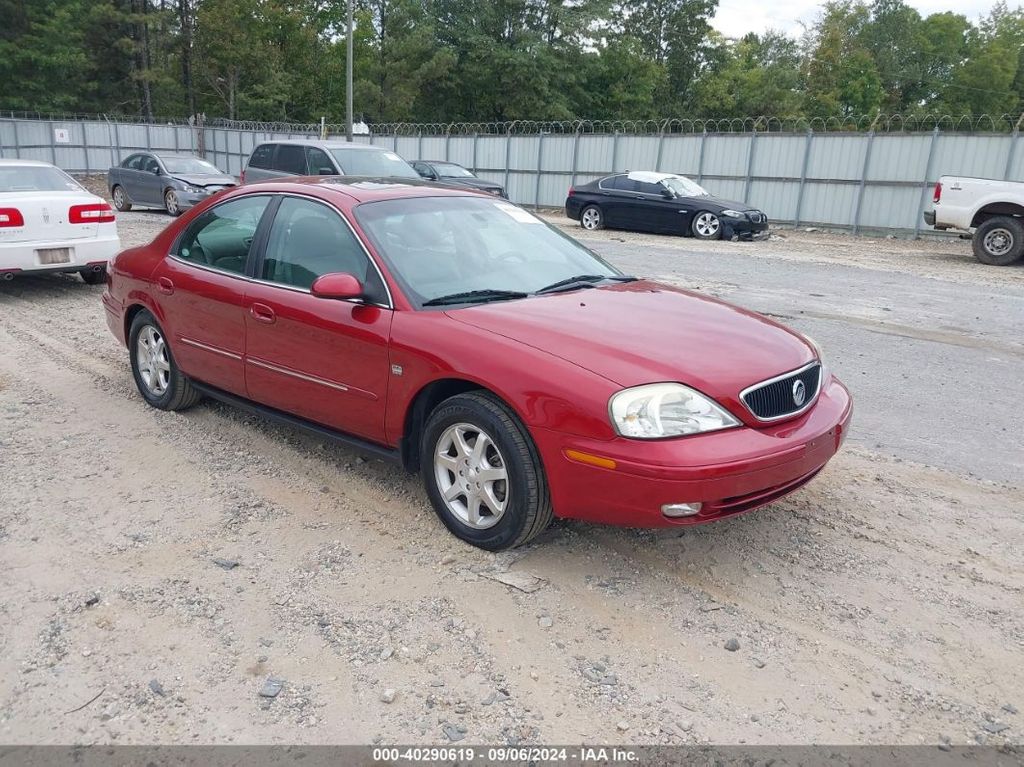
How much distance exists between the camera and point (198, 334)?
501 centimetres

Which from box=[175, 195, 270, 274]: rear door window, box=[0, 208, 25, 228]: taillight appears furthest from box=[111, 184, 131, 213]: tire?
box=[175, 195, 270, 274]: rear door window

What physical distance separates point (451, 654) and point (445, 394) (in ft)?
4.07

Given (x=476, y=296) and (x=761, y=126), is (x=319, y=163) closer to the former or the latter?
(x=476, y=296)

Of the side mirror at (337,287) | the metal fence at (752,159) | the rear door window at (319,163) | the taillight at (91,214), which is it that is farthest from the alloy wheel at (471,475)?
the metal fence at (752,159)

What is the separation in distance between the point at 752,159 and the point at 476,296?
19202 millimetres

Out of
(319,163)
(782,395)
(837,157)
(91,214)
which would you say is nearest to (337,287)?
(782,395)

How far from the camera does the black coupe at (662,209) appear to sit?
17.8m

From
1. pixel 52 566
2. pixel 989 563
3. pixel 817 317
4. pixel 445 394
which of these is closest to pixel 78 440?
pixel 52 566

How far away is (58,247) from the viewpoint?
30.0ft

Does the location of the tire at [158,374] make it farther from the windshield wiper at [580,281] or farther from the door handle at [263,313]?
the windshield wiper at [580,281]

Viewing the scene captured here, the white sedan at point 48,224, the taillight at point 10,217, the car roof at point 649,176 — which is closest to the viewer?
the taillight at point 10,217

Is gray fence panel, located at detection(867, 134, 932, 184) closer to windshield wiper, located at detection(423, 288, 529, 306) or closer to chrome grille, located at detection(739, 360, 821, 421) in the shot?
chrome grille, located at detection(739, 360, 821, 421)

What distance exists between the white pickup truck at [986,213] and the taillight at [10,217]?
13.9 meters

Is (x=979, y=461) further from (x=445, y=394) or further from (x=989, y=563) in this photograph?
(x=445, y=394)
